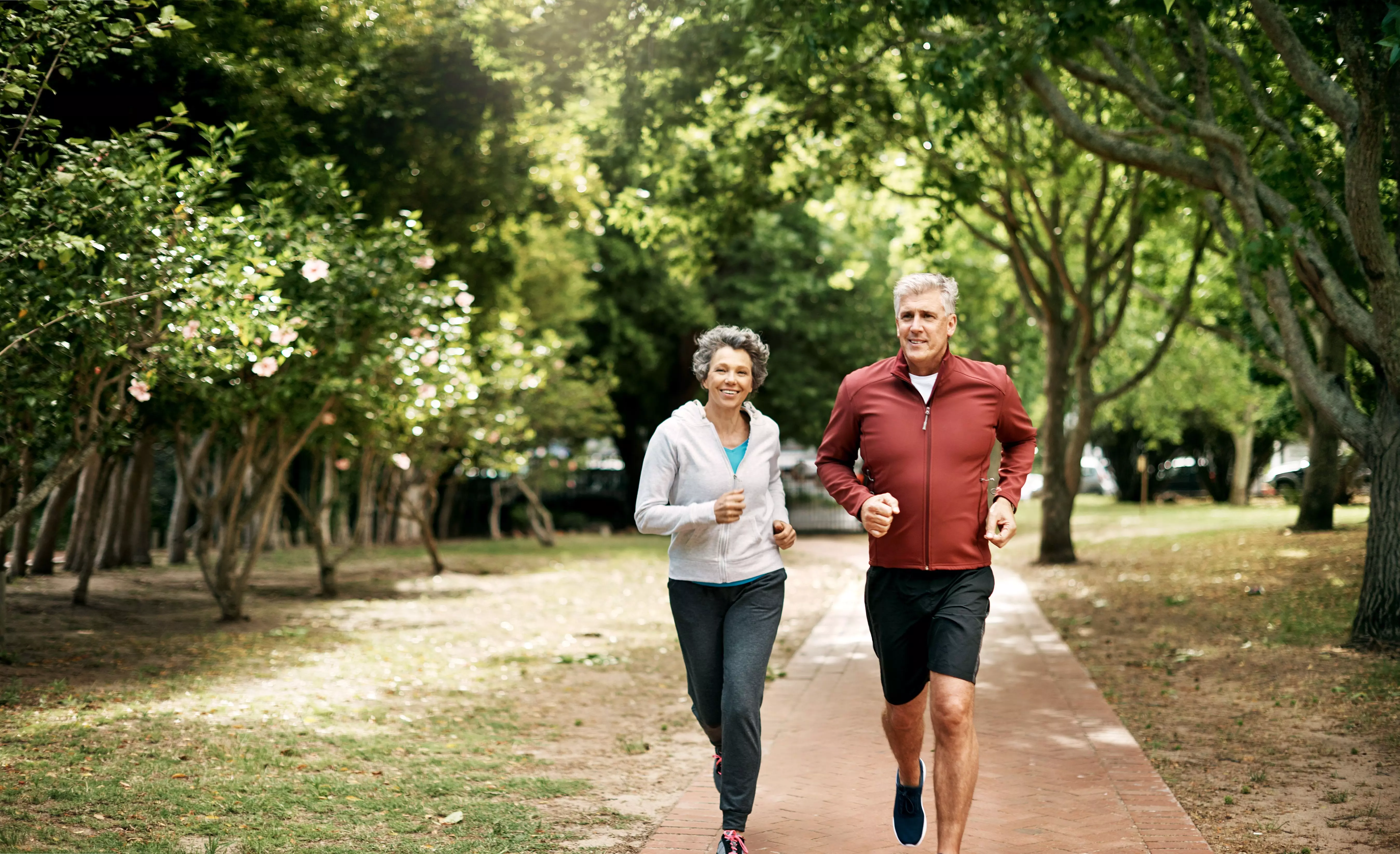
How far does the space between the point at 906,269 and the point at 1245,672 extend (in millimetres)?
19046

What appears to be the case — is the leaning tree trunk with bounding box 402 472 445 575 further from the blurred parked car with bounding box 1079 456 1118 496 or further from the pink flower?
the blurred parked car with bounding box 1079 456 1118 496

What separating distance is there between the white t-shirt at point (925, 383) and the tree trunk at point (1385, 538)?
5.95 m

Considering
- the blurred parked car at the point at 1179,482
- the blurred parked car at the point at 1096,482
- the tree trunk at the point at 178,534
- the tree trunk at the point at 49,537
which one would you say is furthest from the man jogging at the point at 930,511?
the blurred parked car at the point at 1096,482

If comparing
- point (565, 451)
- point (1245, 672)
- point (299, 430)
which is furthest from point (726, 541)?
point (565, 451)

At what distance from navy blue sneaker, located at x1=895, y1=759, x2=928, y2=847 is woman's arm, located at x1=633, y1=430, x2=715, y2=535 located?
126cm

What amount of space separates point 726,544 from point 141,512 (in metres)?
14.6

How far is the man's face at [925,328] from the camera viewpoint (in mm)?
4398

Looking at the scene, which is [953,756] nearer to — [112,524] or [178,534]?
[112,524]

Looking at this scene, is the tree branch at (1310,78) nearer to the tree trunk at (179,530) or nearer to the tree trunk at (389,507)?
the tree trunk at (389,507)

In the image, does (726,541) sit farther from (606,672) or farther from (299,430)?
(299,430)

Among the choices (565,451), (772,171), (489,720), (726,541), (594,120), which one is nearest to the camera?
(726,541)

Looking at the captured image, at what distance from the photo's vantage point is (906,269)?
27125 mm

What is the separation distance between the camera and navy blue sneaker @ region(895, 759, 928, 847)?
15.1ft

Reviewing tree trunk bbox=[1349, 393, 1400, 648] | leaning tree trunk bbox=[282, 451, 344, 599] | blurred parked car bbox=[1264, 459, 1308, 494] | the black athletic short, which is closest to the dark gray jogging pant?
the black athletic short
